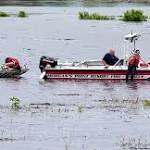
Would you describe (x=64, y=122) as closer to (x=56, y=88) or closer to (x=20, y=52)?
(x=56, y=88)

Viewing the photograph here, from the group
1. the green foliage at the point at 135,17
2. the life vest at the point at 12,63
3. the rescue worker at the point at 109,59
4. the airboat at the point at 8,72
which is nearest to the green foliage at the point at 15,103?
the life vest at the point at 12,63

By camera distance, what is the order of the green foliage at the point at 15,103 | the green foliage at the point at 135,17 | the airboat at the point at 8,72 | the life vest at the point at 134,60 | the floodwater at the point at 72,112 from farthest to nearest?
the green foliage at the point at 135,17, the airboat at the point at 8,72, the life vest at the point at 134,60, the green foliage at the point at 15,103, the floodwater at the point at 72,112

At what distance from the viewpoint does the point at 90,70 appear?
134ft

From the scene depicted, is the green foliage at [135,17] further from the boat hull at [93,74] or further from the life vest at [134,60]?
the life vest at [134,60]

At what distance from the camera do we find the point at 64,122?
26.5 meters

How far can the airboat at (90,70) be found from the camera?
40938 millimetres

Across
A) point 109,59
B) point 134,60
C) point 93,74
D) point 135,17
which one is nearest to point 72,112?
point 134,60

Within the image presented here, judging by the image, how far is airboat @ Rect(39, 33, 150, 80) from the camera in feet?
134

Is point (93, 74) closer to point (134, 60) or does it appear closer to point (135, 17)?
point (134, 60)

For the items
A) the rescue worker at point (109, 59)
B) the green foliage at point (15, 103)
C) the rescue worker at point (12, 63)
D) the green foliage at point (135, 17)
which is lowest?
the green foliage at point (135, 17)

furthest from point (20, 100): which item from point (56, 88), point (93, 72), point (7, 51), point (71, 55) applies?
point (7, 51)

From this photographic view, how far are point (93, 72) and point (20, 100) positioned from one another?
28.7ft

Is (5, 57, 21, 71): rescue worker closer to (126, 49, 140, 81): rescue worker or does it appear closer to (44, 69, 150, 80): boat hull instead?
(44, 69, 150, 80): boat hull

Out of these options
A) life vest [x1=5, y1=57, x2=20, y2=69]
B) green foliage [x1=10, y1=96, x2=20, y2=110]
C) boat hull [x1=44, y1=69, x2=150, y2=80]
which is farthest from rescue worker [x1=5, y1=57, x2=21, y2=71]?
green foliage [x1=10, y1=96, x2=20, y2=110]
